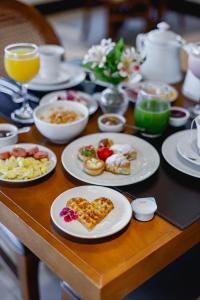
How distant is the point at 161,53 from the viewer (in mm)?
1487

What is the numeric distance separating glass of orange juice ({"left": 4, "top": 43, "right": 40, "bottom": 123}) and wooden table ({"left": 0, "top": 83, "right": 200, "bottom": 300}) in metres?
0.34

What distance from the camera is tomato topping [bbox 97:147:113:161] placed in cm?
108

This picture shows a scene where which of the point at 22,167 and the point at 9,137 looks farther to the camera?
the point at 9,137

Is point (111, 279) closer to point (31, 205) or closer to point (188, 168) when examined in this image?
point (31, 205)

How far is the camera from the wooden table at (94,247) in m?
0.80

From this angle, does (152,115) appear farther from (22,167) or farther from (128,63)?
(22,167)

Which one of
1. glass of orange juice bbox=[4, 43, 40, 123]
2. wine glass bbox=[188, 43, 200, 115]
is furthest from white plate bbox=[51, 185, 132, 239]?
wine glass bbox=[188, 43, 200, 115]

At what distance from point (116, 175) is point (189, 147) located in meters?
0.21

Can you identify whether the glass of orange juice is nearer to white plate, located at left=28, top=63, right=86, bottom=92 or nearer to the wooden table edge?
white plate, located at left=28, top=63, right=86, bottom=92

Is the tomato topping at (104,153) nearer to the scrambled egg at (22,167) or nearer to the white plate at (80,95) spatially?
the scrambled egg at (22,167)

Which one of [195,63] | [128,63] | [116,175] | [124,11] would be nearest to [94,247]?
[116,175]

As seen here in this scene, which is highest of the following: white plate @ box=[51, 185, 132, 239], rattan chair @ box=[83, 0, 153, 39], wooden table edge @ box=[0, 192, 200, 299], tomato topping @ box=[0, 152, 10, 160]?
tomato topping @ box=[0, 152, 10, 160]

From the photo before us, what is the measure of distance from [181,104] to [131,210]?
591mm

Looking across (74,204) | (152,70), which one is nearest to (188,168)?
(74,204)
